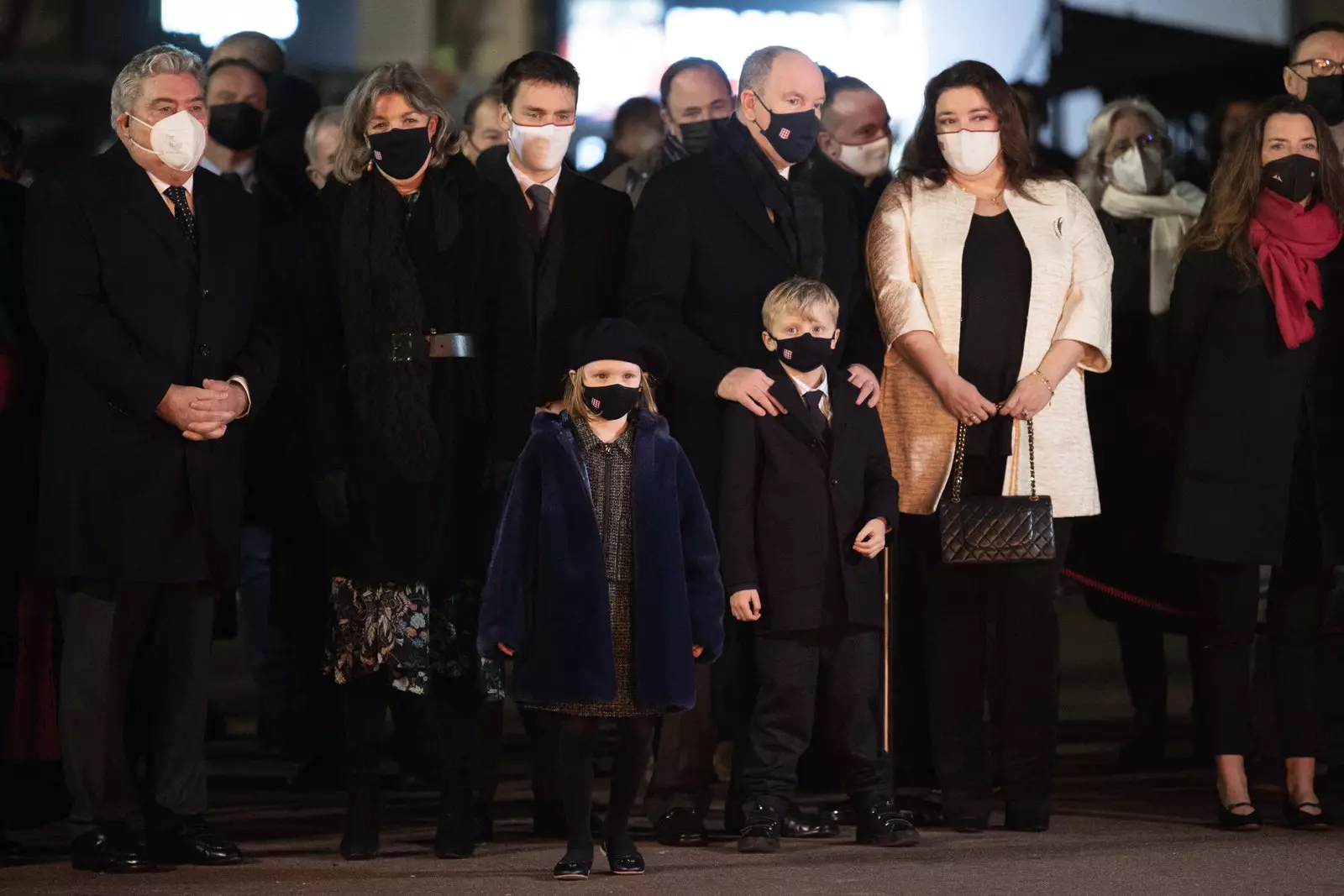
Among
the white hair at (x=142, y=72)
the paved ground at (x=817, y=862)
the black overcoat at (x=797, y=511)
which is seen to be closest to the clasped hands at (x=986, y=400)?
the black overcoat at (x=797, y=511)

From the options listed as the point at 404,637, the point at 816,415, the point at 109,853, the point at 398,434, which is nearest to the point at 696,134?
the point at 816,415

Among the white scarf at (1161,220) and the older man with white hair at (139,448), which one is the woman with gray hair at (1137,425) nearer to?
the white scarf at (1161,220)

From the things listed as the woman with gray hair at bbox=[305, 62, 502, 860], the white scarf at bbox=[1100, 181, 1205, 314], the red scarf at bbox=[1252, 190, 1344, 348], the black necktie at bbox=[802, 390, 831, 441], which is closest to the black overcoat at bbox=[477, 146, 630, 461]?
the woman with gray hair at bbox=[305, 62, 502, 860]

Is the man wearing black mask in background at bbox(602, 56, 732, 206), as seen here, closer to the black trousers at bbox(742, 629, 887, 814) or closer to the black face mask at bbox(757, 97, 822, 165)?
the black face mask at bbox(757, 97, 822, 165)

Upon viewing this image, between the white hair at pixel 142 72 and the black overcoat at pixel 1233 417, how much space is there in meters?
3.10

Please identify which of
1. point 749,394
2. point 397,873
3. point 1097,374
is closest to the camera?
point 397,873

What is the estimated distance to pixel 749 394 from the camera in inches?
260

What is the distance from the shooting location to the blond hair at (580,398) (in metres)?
6.26

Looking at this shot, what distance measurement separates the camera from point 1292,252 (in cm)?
710

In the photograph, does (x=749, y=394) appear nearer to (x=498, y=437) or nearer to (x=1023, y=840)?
(x=498, y=437)

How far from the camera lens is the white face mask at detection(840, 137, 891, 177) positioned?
817 centimetres

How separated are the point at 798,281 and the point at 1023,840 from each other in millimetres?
1751

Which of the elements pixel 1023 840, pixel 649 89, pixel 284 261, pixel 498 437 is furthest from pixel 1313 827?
pixel 649 89

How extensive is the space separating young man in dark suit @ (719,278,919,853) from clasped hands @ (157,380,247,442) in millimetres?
1411
